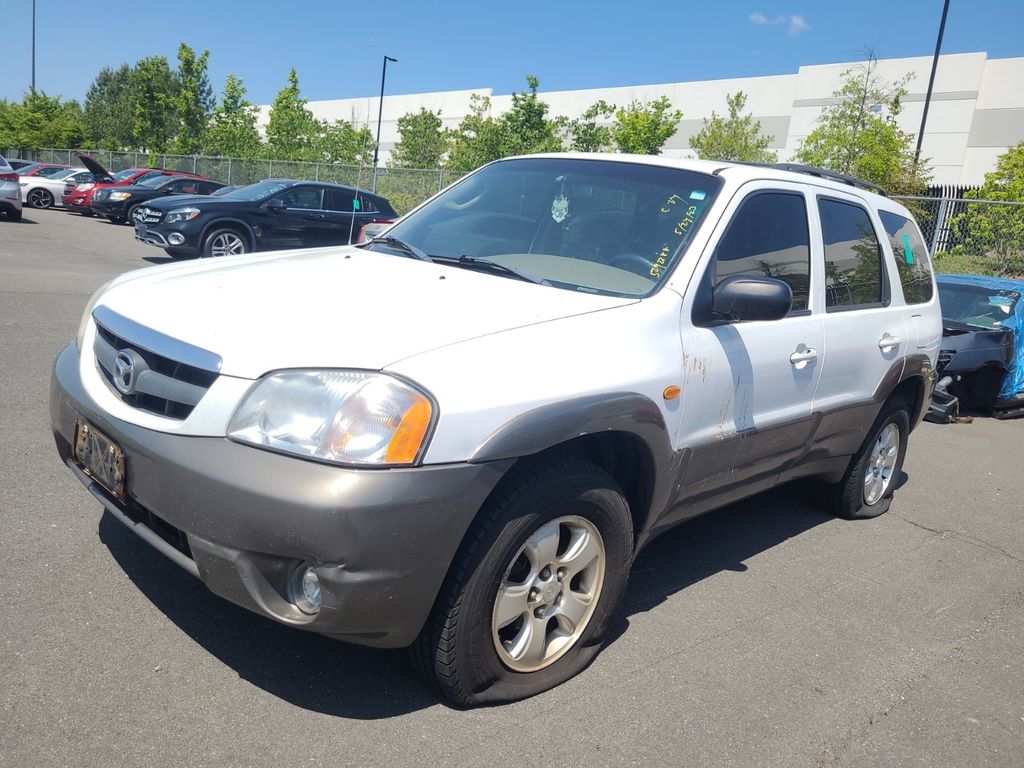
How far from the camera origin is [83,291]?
9.88 meters

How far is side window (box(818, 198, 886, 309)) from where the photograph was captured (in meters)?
4.27

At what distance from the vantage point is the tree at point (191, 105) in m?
36.6

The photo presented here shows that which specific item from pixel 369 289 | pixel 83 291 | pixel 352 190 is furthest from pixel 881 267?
pixel 352 190

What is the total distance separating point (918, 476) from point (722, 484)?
11.6 feet

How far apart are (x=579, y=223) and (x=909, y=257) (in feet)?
8.12

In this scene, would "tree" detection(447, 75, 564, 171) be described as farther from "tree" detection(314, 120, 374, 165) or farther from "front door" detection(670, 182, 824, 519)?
"front door" detection(670, 182, 824, 519)

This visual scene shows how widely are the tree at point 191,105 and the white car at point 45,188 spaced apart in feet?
37.9

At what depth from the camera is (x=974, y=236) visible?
1664cm

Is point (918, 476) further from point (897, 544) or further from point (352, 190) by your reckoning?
point (352, 190)

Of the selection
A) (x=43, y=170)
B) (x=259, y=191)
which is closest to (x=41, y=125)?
(x=43, y=170)

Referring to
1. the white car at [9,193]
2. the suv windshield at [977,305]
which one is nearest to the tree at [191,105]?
the white car at [9,193]

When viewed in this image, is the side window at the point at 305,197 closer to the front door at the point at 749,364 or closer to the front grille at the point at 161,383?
the front door at the point at 749,364

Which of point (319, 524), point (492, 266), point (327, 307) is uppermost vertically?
point (492, 266)

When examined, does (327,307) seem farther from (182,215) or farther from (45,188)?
(45,188)
